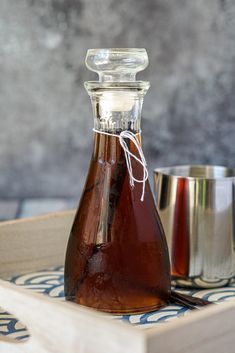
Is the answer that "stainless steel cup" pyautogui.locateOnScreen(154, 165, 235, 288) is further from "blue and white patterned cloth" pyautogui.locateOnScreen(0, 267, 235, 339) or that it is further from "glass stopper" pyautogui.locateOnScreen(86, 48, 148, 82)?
"glass stopper" pyautogui.locateOnScreen(86, 48, 148, 82)

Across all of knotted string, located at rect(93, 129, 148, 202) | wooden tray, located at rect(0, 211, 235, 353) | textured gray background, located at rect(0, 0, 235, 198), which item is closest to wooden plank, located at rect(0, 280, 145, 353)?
wooden tray, located at rect(0, 211, 235, 353)

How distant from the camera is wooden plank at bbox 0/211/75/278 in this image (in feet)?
2.14

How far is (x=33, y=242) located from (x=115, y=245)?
17 centimetres

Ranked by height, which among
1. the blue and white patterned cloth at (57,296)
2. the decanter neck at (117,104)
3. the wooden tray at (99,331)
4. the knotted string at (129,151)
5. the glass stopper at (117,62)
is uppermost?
the glass stopper at (117,62)

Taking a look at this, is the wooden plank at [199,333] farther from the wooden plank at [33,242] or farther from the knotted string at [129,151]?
the wooden plank at [33,242]

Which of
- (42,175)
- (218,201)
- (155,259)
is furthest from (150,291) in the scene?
(42,175)

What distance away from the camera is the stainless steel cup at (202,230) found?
24.3 inches

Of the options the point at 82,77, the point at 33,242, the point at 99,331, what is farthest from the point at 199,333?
the point at 82,77

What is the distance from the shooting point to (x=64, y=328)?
397 mm

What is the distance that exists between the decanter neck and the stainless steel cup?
4.4 inches

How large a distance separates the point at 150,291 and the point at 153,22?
118 centimetres

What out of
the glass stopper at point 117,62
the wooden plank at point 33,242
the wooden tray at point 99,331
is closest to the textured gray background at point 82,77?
the wooden plank at point 33,242

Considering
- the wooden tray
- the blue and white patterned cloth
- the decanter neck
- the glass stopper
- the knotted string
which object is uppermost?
the glass stopper

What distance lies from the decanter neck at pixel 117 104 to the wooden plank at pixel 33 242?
172 mm
